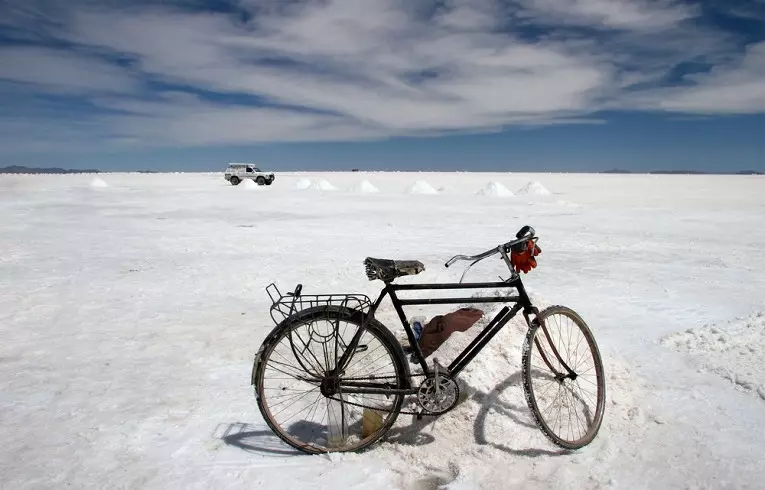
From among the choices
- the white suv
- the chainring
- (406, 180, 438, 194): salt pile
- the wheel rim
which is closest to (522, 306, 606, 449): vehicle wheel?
the chainring

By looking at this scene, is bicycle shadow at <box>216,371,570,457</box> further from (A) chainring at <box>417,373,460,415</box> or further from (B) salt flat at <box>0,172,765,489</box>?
(A) chainring at <box>417,373,460,415</box>

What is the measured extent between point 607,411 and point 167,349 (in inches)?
150

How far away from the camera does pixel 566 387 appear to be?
127 inches

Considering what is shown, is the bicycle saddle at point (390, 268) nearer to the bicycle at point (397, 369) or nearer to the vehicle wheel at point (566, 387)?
the bicycle at point (397, 369)

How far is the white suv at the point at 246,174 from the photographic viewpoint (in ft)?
139

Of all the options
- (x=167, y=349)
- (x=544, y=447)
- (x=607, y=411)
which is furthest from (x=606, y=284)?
(x=167, y=349)

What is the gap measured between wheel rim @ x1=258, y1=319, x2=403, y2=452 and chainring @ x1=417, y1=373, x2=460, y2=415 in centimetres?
14

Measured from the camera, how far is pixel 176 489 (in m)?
2.71

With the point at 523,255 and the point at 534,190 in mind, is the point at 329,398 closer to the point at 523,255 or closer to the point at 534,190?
the point at 523,255

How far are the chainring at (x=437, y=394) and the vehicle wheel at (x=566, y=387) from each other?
476 mm

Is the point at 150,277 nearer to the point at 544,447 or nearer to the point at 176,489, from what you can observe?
the point at 176,489

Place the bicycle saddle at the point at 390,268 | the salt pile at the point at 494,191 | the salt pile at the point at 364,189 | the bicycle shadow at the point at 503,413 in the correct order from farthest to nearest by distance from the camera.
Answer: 1. the salt pile at the point at 364,189
2. the salt pile at the point at 494,191
3. the bicycle shadow at the point at 503,413
4. the bicycle saddle at the point at 390,268

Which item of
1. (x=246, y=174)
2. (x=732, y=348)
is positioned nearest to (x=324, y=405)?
(x=732, y=348)

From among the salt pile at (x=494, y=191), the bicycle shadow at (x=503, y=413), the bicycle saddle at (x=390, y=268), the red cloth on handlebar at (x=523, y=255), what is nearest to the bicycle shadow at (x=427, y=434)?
the bicycle shadow at (x=503, y=413)
